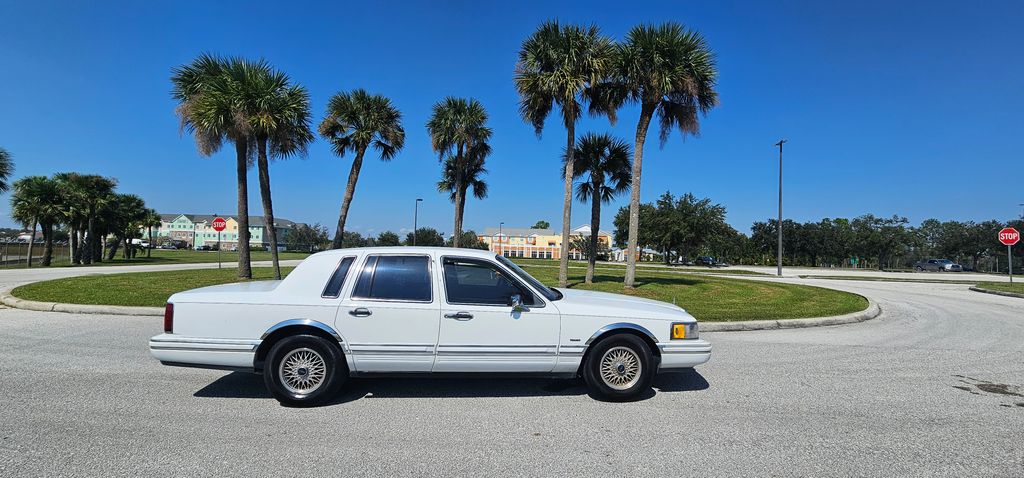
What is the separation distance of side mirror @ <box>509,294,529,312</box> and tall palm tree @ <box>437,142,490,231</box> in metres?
20.9

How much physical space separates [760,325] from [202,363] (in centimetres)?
905

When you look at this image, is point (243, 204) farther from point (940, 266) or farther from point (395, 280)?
point (940, 266)

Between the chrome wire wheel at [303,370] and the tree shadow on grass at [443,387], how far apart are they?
0.93ft

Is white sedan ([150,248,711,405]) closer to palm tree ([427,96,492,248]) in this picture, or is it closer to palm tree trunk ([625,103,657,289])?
palm tree trunk ([625,103,657,289])

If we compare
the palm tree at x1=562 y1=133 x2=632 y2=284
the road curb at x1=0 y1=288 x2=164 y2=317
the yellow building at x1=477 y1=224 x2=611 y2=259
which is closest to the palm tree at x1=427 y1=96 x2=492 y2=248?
the palm tree at x1=562 y1=133 x2=632 y2=284

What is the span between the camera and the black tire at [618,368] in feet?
15.8

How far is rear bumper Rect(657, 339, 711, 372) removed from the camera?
4.91m

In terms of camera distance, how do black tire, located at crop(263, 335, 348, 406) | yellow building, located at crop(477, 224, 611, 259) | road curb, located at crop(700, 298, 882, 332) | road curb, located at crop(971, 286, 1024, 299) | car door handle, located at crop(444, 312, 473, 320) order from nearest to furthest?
1. black tire, located at crop(263, 335, 348, 406)
2. car door handle, located at crop(444, 312, 473, 320)
3. road curb, located at crop(700, 298, 882, 332)
4. road curb, located at crop(971, 286, 1024, 299)
5. yellow building, located at crop(477, 224, 611, 259)

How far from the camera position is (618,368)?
4.87 metres

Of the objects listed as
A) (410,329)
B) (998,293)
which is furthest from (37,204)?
(998,293)

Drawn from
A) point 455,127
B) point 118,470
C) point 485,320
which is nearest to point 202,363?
point 118,470

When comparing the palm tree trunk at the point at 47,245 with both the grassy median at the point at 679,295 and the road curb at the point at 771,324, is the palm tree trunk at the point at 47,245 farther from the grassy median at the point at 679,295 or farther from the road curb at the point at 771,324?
the road curb at the point at 771,324

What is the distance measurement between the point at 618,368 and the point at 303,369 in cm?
303

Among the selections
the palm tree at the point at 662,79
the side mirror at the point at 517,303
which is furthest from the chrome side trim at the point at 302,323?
the palm tree at the point at 662,79
